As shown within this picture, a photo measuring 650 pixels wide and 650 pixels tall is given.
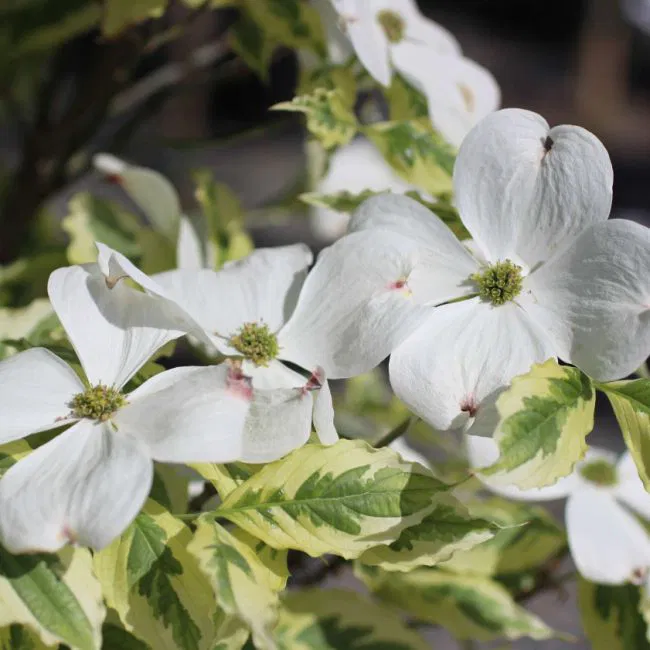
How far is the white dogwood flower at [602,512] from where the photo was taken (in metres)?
0.54

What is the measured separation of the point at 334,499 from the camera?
38 cm

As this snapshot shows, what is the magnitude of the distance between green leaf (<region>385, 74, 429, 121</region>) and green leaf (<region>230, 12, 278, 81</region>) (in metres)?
0.11

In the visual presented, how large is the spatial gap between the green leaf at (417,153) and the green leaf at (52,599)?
0.30m

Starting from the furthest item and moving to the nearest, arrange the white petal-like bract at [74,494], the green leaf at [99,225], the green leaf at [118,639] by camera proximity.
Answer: the green leaf at [99,225] → the green leaf at [118,639] → the white petal-like bract at [74,494]

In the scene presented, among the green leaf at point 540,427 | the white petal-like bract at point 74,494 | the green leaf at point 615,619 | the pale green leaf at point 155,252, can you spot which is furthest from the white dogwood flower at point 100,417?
the green leaf at point 615,619

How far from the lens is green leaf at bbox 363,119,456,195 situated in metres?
0.53

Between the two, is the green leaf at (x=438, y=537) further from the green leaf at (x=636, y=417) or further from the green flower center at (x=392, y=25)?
the green flower center at (x=392, y=25)

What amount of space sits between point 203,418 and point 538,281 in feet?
0.57

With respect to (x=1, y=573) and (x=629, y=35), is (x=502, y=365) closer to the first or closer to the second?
(x=1, y=573)

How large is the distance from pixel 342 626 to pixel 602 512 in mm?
200

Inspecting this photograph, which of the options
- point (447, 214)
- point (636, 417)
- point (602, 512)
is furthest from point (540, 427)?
point (602, 512)

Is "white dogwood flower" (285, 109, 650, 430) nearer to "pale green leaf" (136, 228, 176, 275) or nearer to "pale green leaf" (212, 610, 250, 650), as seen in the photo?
"pale green leaf" (212, 610, 250, 650)

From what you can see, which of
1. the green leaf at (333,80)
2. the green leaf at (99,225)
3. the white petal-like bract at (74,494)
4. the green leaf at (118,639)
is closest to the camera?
the white petal-like bract at (74,494)

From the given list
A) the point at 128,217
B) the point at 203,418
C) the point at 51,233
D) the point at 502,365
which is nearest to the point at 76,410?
the point at 203,418
